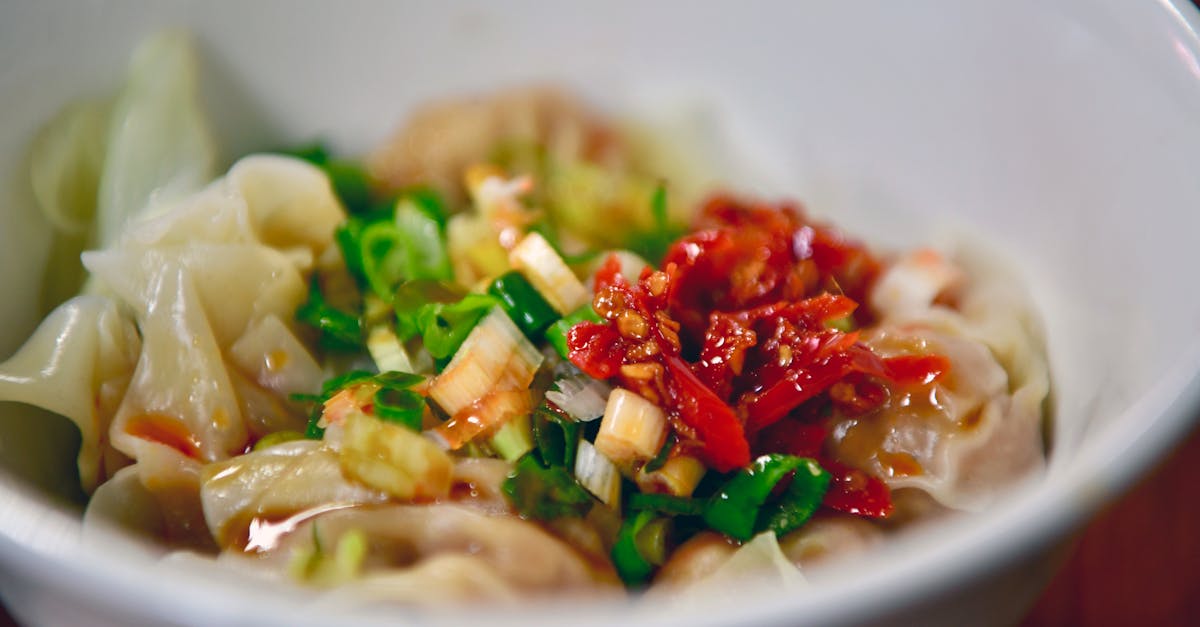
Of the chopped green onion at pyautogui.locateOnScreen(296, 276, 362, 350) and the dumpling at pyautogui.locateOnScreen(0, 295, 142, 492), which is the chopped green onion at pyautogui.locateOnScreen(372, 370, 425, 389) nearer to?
the chopped green onion at pyautogui.locateOnScreen(296, 276, 362, 350)

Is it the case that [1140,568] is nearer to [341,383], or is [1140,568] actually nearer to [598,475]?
[598,475]

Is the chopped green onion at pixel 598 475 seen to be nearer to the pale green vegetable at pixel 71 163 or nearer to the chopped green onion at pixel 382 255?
the chopped green onion at pixel 382 255

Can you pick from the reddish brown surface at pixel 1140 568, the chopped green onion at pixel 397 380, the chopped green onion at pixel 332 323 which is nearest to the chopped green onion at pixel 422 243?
the chopped green onion at pixel 332 323

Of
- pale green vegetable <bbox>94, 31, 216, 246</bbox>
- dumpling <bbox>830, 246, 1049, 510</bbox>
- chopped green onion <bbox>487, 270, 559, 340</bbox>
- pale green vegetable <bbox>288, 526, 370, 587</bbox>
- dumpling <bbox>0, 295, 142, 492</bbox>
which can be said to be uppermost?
dumpling <bbox>830, 246, 1049, 510</bbox>

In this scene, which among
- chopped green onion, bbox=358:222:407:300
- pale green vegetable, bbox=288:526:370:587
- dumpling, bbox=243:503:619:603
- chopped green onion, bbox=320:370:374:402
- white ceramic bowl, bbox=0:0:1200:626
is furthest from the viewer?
chopped green onion, bbox=358:222:407:300

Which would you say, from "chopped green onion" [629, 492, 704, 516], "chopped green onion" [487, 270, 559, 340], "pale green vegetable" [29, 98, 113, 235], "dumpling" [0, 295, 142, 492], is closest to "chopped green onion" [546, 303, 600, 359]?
"chopped green onion" [487, 270, 559, 340]

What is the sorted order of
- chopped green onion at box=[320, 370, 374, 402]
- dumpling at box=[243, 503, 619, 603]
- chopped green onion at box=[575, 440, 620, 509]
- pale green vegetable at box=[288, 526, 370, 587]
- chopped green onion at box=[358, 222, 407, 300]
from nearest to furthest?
pale green vegetable at box=[288, 526, 370, 587] → dumpling at box=[243, 503, 619, 603] → chopped green onion at box=[575, 440, 620, 509] → chopped green onion at box=[320, 370, 374, 402] → chopped green onion at box=[358, 222, 407, 300]

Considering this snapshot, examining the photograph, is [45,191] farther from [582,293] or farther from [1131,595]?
[1131,595]

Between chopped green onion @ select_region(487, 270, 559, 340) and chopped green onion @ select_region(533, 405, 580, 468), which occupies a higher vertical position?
chopped green onion @ select_region(487, 270, 559, 340)
